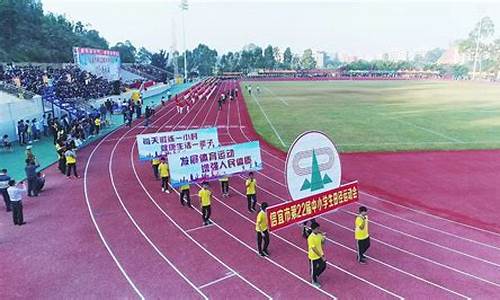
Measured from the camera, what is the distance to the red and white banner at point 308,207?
7398 millimetres

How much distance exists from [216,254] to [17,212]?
6.13m

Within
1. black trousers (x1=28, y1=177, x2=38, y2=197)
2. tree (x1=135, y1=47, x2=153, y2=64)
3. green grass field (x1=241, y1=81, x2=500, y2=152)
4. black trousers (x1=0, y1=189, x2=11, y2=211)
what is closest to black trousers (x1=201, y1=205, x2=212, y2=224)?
black trousers (x1=0, y1=189, x2=11, y2=211)

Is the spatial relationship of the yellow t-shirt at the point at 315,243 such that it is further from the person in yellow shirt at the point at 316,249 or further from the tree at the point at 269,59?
the tree at the point at 269,59

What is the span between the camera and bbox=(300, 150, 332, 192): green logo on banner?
8.21 metres

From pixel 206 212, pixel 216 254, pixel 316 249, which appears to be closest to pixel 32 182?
pixel 206 212

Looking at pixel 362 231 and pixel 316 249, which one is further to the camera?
pixel 362 231

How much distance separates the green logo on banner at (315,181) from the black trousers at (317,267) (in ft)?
4.76

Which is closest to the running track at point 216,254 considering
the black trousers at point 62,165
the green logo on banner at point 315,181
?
the green logo on banner at point 315,181

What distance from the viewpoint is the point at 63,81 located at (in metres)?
34.7

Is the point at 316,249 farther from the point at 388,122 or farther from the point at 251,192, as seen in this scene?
the point at 388,122

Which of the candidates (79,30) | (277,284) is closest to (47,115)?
(277,284)

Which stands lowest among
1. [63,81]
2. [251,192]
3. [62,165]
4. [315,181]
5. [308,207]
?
[251,192]

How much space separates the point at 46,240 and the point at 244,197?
6234 millimetres

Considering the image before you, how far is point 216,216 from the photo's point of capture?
12375 millimetres
